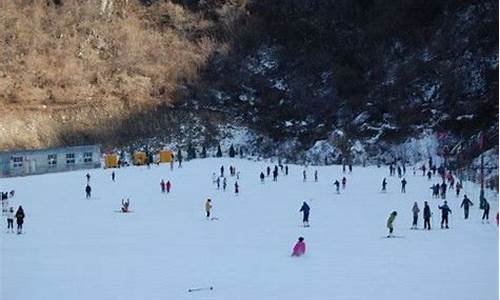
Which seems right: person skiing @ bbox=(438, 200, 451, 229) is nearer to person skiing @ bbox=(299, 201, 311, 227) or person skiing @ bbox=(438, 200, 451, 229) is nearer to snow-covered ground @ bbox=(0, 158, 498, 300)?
snow-covered ground @ bbox=(0, 158, 498, 300)

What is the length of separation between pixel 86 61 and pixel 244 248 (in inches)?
1789

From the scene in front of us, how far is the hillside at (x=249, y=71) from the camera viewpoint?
57.1 m

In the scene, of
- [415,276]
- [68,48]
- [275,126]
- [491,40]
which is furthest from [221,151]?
[415,276]

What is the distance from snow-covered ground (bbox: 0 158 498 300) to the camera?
16.9m

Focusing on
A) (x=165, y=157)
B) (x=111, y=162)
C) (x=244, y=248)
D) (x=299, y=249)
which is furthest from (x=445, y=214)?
(x=165, y=157)

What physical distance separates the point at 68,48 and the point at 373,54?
975 inches

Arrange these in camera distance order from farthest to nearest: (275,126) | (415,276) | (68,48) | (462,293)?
1. (68,48)
2. (275,126)
3. (415,276)
4. (462,293)

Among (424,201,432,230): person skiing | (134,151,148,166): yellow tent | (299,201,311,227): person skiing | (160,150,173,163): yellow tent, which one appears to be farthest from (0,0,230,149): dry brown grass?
(424,201,432,230): person skiing

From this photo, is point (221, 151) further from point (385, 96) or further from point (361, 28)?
point (361, 28)

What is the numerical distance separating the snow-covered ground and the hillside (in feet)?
69.8

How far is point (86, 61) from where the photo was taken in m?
64.2

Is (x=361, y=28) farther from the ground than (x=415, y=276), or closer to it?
farther from the ground

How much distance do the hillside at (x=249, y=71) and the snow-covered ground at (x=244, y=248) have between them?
2129cm

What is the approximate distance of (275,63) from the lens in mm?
66688
